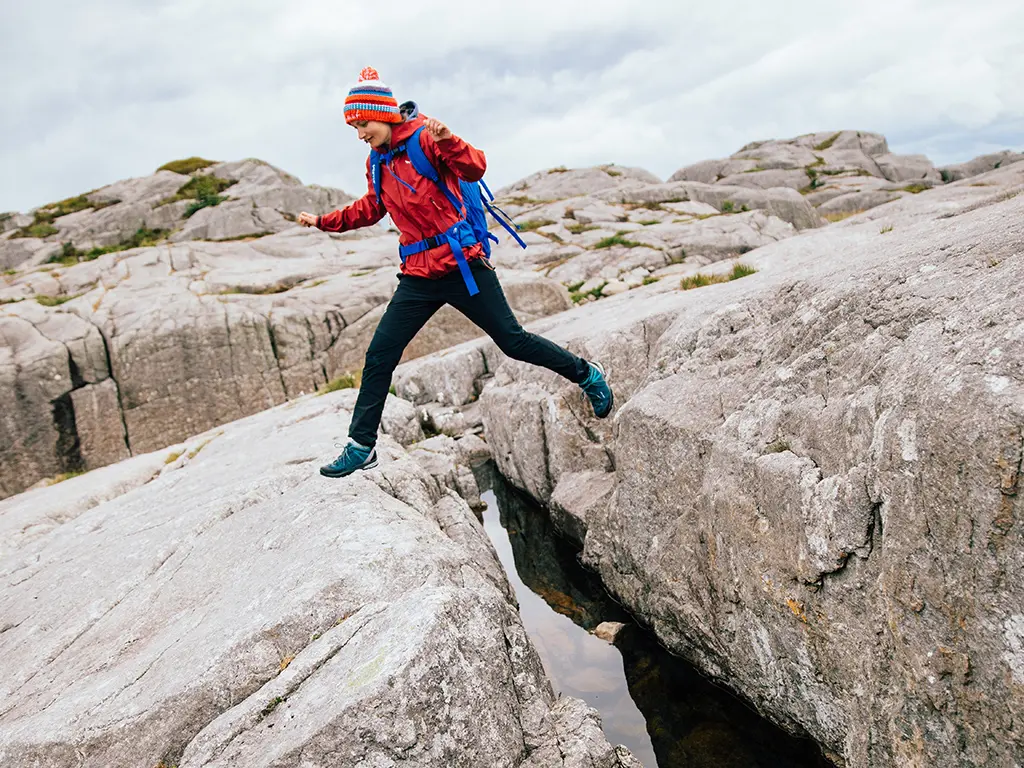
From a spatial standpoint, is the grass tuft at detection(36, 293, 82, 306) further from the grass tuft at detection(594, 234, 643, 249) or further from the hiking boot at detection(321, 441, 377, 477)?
the hiking boot at detection(321, 441, 377, 477)

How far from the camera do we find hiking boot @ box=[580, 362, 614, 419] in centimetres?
980

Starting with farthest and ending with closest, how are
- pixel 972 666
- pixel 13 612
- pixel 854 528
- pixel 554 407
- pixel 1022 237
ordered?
pixel 554 407 < pixel 13 612 < pixel 1022 237 < pixel 854 528 < pixel 972 666

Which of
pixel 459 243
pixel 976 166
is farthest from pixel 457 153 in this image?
pixel 976 166

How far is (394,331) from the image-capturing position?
8.04 meters

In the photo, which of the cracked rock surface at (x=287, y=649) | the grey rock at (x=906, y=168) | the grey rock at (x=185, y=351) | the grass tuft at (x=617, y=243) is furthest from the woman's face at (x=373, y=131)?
the grey rock at (x=906, y=168)

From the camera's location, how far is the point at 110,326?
2905 centimetres

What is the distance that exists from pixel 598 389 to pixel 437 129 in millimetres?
4791

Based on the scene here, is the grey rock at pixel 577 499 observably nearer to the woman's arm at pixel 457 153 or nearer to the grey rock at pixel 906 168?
the woman's arm at pixel 457 153

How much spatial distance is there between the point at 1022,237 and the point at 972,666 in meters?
3.97

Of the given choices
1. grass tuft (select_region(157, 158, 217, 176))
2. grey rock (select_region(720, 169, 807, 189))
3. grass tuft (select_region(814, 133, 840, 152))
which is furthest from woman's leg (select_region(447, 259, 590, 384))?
grass tuft (select_region(814, 133, 840, 152))

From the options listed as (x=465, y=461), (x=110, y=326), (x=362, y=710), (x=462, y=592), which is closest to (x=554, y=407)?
(x=465, y=461)

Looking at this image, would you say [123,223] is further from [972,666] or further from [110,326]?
[972,666]

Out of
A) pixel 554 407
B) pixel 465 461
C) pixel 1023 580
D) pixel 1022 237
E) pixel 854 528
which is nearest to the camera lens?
pixel 1023 580

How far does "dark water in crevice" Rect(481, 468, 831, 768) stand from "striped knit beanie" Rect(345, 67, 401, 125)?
7462mm
